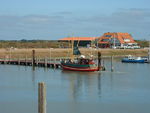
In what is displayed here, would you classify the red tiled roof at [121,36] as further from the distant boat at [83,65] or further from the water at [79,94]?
the water at [79,94]

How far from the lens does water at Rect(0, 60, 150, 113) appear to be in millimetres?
34844

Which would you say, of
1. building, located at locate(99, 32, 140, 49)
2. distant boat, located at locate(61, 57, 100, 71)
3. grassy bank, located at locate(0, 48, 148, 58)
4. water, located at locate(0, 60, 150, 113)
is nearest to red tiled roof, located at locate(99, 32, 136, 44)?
building, located at locate(99, 32, 140, 49)

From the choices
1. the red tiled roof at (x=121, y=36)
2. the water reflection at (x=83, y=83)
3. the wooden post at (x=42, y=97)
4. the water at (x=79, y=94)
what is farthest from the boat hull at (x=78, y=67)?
the red tiled roof at (x=121, y=36)

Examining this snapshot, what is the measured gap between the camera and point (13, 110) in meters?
33.9

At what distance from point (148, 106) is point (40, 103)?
16.0 meters

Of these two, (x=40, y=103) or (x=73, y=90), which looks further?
(x=73, y=90)

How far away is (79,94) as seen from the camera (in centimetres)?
4262

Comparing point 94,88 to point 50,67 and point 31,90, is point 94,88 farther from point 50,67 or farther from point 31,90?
point 50,67

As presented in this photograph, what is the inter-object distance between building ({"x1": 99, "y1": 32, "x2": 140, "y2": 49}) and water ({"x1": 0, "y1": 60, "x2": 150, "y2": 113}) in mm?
94331

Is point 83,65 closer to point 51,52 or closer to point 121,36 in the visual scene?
point 51,52

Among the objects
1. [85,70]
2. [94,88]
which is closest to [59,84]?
[94,88]

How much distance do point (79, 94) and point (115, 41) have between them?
4447 inches

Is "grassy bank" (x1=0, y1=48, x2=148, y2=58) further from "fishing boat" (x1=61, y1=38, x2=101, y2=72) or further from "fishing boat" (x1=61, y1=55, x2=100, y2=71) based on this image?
"fishing boat" (x1=61, y1=55, x2=100, y2=71)

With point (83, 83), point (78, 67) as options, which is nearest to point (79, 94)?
point (83, 83)
